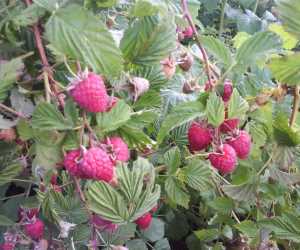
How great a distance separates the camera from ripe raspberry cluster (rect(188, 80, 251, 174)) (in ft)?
2.19

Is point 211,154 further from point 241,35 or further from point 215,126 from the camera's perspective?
point 241,35

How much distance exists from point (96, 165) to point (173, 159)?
0.31m

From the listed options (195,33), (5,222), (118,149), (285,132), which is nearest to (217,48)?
(195,33)

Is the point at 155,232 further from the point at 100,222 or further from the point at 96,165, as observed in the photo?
the point at 96,165

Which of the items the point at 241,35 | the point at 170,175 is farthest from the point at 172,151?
the point at 241,35

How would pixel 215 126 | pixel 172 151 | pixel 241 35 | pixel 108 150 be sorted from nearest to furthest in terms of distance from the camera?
1. pixel 108 150
2. pixel 215 126
3. pixel 172 151
4. pixel 241 35

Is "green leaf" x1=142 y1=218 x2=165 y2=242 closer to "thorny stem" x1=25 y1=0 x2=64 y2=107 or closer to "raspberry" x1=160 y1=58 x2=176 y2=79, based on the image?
"raspberry" x1=160 y1=58 x2=176 y2=79

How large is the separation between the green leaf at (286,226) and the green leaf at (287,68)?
0.24 metres

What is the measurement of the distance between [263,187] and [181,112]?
0.73ft

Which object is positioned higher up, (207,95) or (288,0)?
(288,0)

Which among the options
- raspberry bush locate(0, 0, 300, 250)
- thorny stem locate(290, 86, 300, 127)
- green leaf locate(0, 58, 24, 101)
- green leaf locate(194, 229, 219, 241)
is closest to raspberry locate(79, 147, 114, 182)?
raspberry bush locate(0, 0, 300, 250)

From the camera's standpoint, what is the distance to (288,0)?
1.82ft

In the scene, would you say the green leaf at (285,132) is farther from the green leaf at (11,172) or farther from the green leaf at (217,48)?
the green leaf at (11,172)

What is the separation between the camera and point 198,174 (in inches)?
30.1
